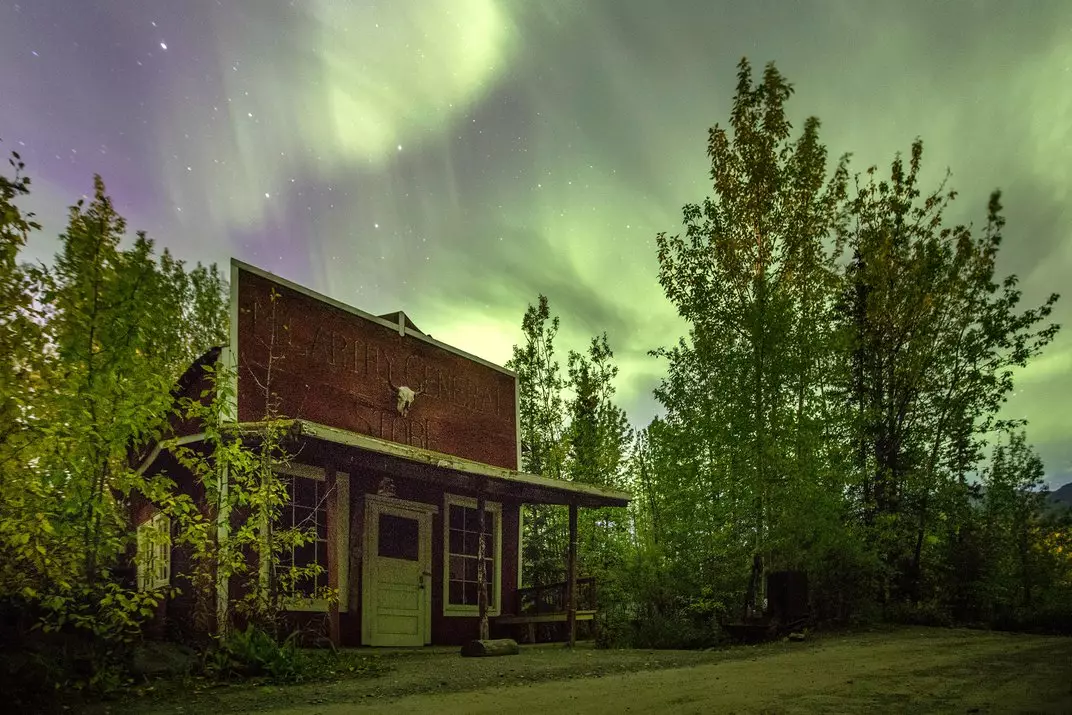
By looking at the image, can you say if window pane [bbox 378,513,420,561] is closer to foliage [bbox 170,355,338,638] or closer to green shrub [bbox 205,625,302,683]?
foliage [bbox 170,355,338,638]

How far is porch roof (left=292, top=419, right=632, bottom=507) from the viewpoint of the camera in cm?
926

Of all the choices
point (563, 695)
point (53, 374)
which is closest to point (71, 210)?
point (53, 374)

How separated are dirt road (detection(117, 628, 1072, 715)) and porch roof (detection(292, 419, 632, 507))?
8.42ft

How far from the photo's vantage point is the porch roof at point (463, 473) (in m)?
9.26

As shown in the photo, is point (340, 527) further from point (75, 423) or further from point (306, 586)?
point (75, 423)

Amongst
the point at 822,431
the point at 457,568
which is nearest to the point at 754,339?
the point at 822,431

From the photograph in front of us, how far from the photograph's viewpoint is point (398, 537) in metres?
12.4

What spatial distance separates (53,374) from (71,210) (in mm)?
2371

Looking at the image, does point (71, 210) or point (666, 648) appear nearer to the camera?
point (71, 210)

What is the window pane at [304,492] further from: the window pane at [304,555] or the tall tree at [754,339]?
the tall tree at [754,339]

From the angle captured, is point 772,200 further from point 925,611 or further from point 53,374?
point 53,374

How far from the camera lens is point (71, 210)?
7.96m

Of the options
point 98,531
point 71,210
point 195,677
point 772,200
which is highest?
point 772,200

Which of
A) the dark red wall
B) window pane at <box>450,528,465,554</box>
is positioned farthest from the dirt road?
the dark red wall
